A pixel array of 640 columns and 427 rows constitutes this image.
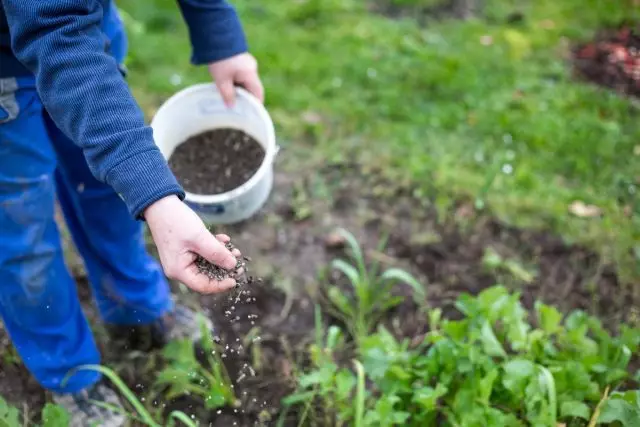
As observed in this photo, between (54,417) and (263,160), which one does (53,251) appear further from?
(263,160)

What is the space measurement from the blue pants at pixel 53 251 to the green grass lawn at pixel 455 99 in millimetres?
1120

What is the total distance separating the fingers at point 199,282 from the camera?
1242mm

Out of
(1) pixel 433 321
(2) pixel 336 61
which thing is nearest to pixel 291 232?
(1) pixel 433 321

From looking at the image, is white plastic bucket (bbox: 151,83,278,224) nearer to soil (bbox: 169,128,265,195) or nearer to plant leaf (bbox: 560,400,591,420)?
soil (bbox: 169,128,265,195)

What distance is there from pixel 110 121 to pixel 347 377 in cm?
92

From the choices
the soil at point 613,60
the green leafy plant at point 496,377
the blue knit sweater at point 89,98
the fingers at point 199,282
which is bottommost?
the green leafy plant at point 496,377

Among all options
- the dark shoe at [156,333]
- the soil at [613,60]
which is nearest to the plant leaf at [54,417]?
the dark shoe at [156,333]

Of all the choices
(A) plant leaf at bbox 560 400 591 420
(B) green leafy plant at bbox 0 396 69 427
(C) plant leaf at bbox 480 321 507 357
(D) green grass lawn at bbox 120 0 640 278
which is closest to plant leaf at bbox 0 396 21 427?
(B) green leafy plant at bbox 0 396 69 427

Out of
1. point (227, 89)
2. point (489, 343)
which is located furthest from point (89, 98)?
point (489, 343)

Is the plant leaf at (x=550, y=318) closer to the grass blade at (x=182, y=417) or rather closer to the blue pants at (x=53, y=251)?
the grass blade at (x=182, y=417)

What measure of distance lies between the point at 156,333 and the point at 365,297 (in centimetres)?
69

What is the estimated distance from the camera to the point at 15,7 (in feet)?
4.23

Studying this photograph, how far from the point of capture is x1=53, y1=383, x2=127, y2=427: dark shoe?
1.89m

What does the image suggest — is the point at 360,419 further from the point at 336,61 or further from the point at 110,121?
the point at 336,61
